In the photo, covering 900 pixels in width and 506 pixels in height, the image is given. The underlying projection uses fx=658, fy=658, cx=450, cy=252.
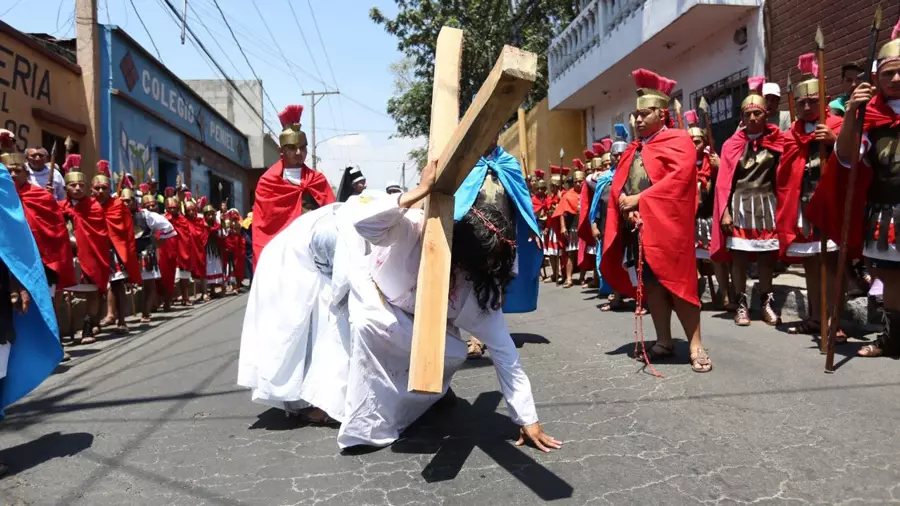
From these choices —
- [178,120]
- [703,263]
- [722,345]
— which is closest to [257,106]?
[178,120]

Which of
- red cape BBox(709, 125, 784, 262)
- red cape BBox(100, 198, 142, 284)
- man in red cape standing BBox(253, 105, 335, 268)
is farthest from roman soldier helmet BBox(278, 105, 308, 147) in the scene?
red cape BBox(709, 125, 784, 262)

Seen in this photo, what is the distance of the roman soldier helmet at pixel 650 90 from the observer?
471cm

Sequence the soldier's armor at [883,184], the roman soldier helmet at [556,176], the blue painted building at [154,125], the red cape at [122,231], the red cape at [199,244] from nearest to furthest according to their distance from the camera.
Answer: the soldier's armor at [883,184] < the red cape at [122,231] < the red cape at [199,244] < the roman soldier helmet at [556,176] < the blue painted building at [154,125]


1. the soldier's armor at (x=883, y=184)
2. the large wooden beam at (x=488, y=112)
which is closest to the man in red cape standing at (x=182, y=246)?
the large wooden beam at (x=488, y=112)

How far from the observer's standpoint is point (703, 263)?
25.2ft

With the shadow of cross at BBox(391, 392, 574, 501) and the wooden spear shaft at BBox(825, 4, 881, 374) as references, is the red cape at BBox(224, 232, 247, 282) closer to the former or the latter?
the shadow of cross at BBox(391, 392, 574, 501)

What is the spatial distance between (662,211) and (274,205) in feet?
10.7

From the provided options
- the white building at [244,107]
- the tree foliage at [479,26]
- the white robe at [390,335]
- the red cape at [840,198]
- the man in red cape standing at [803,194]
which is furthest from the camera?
the white building at [244,107]

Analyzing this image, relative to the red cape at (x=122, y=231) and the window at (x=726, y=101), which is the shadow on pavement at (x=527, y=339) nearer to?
the red cape at (x=122, y=231)

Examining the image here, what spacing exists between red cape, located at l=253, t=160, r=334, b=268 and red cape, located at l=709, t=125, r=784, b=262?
3853 mm

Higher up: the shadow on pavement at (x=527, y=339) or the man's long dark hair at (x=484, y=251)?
the man's long dark hair at (x=484, y=251)

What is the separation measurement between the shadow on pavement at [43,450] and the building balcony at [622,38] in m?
10.5

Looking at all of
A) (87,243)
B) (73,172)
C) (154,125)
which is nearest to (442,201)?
(87,243)

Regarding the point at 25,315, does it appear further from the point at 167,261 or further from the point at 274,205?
the point at 167,261
